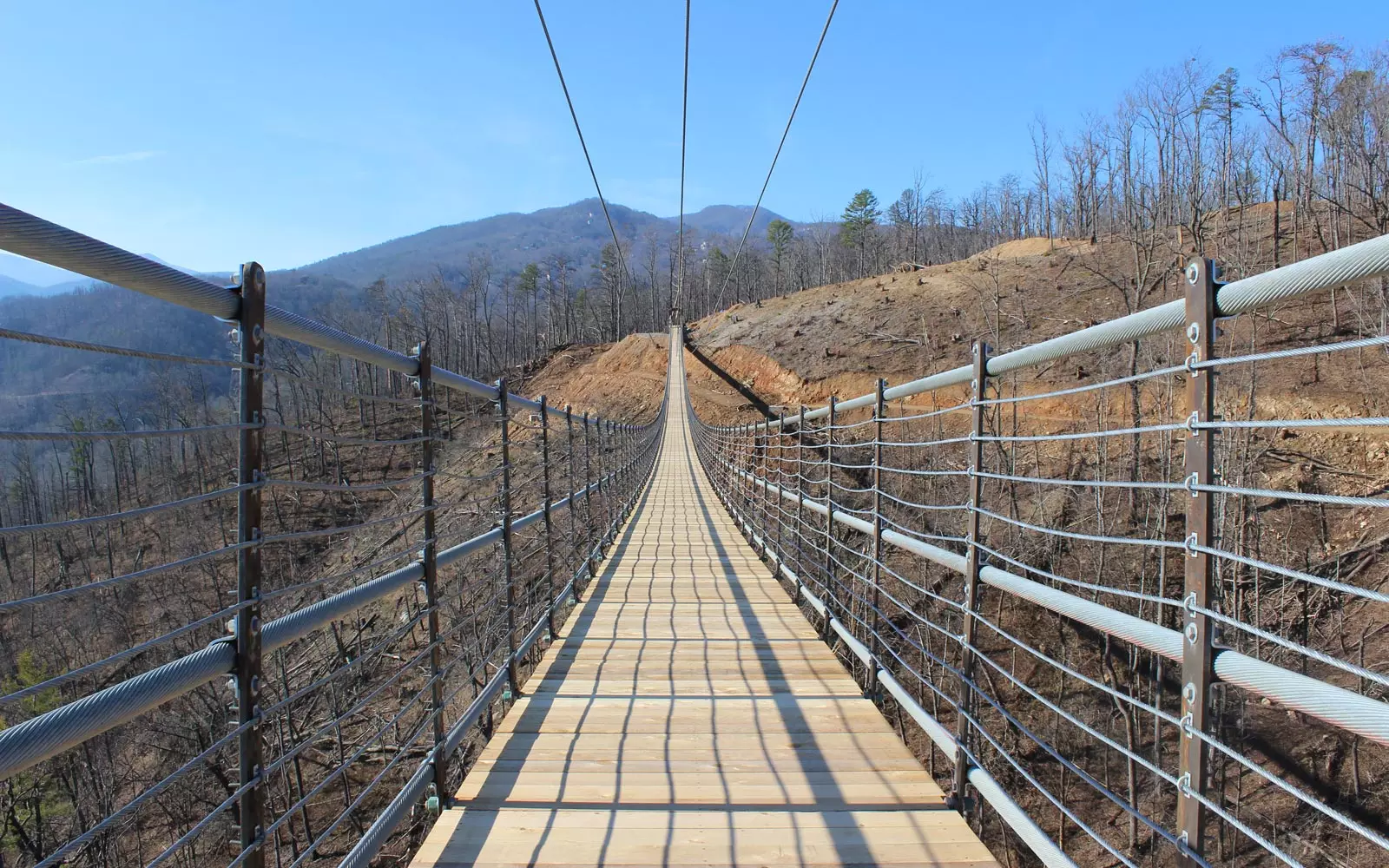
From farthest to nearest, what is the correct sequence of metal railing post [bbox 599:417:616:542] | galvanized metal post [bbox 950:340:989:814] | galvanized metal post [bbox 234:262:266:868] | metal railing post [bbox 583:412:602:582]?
1. metal railing post [bbox 599:417:616:542]
2. metal railing post [bbox 583:412:602:582]
3. galvanized metal post [bbox 950:340:989:814]
4. galvanized metal post [bbox 234:262:266:868]

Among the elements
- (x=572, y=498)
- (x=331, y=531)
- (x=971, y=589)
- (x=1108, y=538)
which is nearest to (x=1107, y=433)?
(x=1108, y=538)

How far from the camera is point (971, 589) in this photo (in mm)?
2301

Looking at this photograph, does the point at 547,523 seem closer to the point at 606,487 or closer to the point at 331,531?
the point at 331,531

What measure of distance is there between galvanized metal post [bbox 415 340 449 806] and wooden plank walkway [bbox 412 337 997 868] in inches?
6.2

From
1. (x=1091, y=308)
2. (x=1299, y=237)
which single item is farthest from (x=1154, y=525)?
(x=1299, y=237)

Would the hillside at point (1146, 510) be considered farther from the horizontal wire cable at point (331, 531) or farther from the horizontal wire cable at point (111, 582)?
the horizontal wire cable at point (111, 582)

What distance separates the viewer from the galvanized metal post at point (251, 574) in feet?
4.57

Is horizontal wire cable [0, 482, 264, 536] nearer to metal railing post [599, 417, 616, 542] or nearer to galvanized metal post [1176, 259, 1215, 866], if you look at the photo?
galvanized metal post [1176, 259, 1215, 866]

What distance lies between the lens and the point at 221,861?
1487 cm

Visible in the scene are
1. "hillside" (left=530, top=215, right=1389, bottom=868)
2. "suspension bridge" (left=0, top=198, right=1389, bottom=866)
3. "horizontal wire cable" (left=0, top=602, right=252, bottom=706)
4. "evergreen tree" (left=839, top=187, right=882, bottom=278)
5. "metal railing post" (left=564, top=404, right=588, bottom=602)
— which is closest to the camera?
"horizontal wire cable" (left=0, top=602, right=252, bottom=706)

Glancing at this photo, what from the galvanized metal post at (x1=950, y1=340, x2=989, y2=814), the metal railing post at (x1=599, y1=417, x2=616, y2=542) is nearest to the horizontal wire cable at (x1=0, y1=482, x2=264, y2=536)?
the galvanized metal post at (x1=950, y1=340, x2=989, y2=814)

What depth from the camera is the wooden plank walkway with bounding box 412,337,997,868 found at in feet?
7.00

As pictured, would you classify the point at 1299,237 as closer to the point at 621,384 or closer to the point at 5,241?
the point at 621,384

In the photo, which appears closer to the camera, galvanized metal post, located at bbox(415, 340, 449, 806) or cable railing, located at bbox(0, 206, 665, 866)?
cable railing, located at bbox(0, 206, 665, 866)
